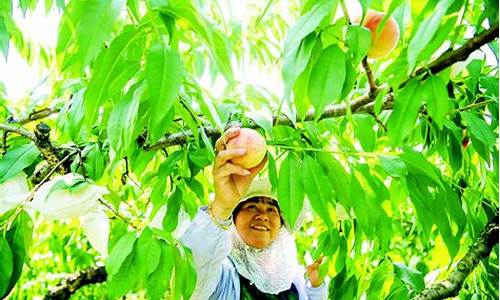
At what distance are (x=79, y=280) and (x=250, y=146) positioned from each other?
2.48 meters

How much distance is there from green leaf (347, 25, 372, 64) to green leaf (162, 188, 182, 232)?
38cm

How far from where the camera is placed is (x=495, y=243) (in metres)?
0.98

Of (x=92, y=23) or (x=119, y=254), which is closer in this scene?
(x=92, y=23)

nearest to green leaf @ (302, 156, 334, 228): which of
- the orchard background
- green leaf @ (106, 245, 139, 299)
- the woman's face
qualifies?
the orchard background

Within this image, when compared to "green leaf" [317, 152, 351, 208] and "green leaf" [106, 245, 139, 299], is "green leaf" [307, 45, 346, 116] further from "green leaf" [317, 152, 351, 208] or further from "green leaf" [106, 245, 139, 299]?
"green leaf" [106, 245, 139, 299]

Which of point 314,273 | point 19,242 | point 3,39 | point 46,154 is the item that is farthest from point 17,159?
point 314,273

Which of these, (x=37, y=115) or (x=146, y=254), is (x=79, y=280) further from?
(x=146, y=254)

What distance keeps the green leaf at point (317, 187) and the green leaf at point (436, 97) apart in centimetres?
16

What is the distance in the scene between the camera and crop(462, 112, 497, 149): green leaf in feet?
2.76

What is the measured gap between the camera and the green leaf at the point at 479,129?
842mm

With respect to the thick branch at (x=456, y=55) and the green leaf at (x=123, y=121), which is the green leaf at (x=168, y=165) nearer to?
the green leaf at (x=123, y=121)

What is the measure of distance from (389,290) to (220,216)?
0.28m

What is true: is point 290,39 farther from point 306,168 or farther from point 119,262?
point 119,262

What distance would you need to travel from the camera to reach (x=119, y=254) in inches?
28.6
